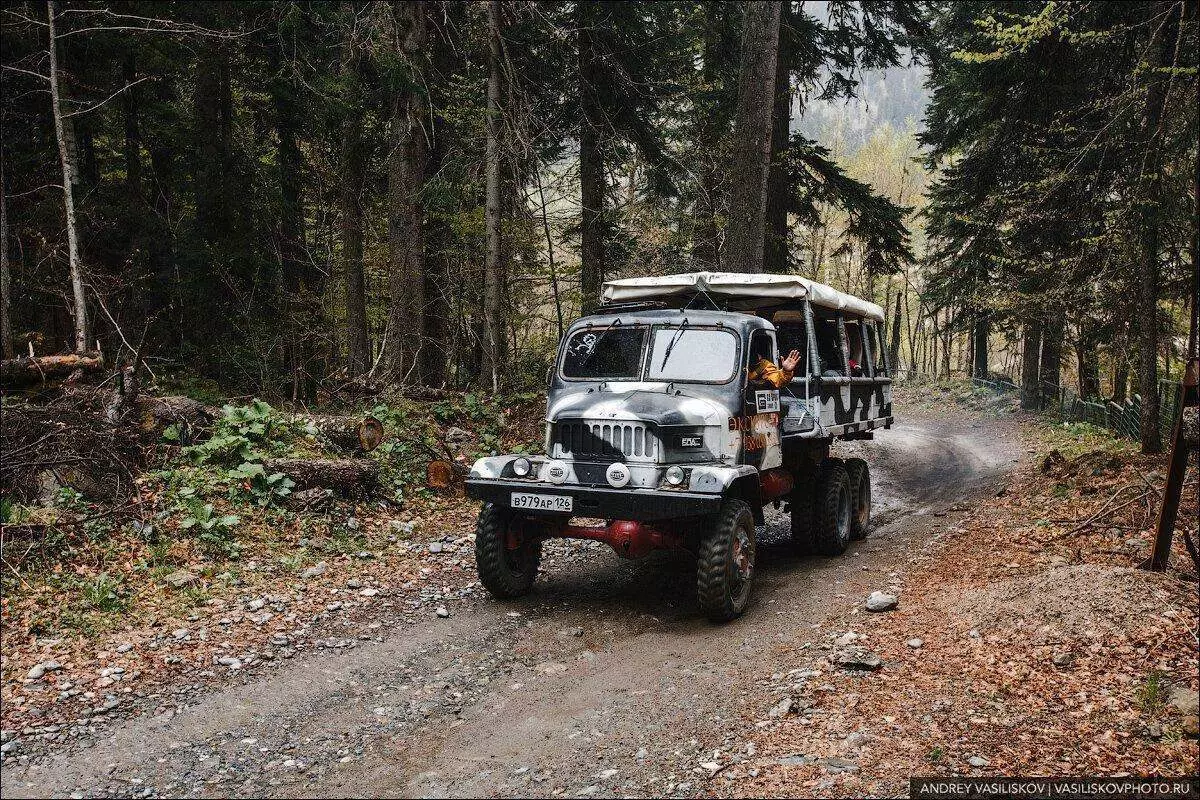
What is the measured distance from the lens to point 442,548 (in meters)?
8.28

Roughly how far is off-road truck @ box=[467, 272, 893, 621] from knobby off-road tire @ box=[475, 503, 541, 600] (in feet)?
0.04

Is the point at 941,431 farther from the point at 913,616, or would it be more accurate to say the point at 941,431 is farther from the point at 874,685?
the point at 874,685

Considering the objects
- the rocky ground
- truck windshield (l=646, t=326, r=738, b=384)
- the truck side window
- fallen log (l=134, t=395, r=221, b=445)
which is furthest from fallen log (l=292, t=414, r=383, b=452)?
the truck side window

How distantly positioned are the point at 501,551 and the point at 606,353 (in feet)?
7.60

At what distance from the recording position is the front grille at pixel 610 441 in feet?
21.7

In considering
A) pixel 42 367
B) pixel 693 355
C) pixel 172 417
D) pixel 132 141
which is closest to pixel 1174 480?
pixel 693 355

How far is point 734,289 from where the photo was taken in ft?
27.3

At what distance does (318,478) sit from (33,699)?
3.91 metres

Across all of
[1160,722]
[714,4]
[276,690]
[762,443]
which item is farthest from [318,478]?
[714,4]

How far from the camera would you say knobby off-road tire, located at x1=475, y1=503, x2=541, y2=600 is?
672cm

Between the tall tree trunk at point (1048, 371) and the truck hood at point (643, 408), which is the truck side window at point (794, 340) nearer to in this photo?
the truck hood at point (643, 408)

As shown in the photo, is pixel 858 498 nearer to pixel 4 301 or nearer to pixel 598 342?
pixel 598 342

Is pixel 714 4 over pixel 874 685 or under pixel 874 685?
over

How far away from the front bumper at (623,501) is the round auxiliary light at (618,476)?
8 centimetres
